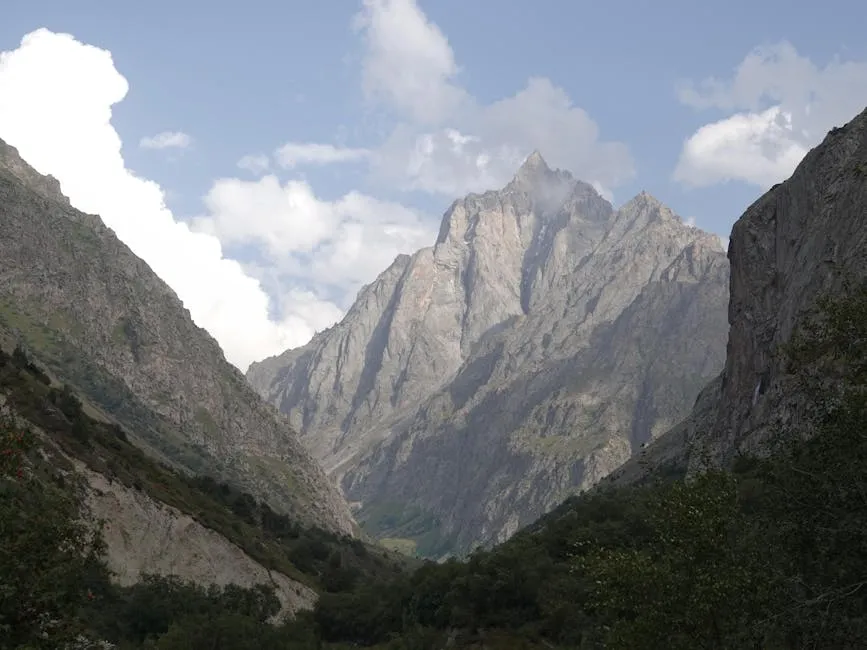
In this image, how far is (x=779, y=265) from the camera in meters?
115

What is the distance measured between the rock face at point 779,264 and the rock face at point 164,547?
58.3 meters

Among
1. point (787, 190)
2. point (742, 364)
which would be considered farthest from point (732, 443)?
point (787, 190)

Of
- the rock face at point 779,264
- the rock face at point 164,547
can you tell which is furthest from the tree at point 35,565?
the rock face at point 779,264

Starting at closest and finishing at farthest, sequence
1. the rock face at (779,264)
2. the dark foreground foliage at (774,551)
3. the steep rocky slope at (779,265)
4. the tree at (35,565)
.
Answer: the tree at (35,565) → the dark foreground foliage at (774,551) → the steep rocky slope at (779,265) → the rock face at (779,264)

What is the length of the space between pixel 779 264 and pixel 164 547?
306 feet

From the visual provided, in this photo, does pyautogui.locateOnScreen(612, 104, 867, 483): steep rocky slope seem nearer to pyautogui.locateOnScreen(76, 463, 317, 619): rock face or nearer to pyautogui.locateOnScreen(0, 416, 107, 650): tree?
pyautogui.locateOnScreen(76, 463, 317, 619): rock face

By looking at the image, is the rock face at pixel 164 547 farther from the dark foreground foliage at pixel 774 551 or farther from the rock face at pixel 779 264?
the rock face at pixel 779 264

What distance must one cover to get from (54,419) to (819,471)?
3322 inches

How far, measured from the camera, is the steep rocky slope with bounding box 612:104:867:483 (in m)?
93.7

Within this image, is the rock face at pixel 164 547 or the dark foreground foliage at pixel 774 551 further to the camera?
the rock face at pixel 164 547

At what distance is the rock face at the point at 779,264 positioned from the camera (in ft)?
308

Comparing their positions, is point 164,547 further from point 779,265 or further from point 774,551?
point 779,265

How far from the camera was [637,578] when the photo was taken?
29.3 meters

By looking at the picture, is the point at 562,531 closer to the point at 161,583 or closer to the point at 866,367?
the point at 161,583
